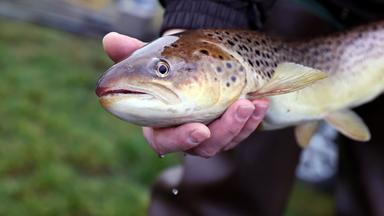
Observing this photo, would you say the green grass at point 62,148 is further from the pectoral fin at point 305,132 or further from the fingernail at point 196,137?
the fingernail at point 196,137

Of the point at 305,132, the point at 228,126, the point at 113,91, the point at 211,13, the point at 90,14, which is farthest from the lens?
the point at 90,14

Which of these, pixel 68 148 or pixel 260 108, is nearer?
pixel 260 108

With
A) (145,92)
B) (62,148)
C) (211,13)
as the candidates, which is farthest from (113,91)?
(62,148)

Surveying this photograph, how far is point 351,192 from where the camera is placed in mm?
2115

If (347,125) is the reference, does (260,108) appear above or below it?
above

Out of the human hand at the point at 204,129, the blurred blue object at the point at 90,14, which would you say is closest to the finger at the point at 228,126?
the human hand at the point at 204,129

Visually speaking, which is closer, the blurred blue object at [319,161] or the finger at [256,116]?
the finger at [256,116]

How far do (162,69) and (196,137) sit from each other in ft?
0.41

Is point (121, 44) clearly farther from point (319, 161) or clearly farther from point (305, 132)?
point (319, 161)

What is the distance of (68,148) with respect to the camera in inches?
99.8

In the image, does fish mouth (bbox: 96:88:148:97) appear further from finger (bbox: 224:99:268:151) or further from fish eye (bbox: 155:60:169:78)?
finger (bbox: 224:99:268:151)

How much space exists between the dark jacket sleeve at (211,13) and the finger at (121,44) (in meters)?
0.21

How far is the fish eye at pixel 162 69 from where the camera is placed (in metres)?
1.06

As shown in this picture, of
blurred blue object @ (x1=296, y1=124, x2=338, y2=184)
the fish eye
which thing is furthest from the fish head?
blurred blue object @ (x1=296, y1=124, x2=338, y2=184)
